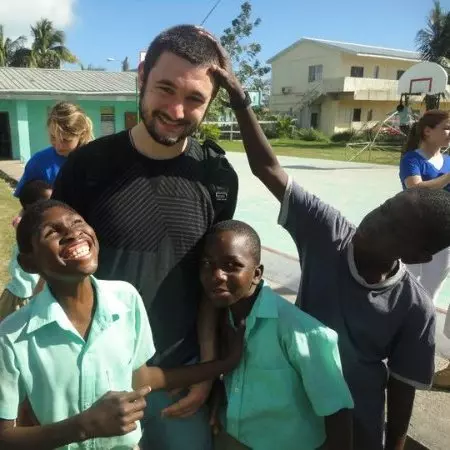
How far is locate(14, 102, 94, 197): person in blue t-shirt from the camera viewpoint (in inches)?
135

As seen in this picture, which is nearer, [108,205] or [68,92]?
[108,205]

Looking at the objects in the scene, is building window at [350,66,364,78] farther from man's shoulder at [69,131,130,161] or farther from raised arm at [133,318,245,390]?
raised arm at [133,318,245,390]

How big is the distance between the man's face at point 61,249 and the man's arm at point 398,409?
1.11 meters

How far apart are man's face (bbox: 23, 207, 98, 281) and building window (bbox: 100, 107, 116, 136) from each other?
53.0 ft

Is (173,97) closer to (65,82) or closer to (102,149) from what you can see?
(102,149)

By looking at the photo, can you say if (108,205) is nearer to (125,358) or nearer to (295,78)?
(125,358)

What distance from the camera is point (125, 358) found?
1453 millimetres

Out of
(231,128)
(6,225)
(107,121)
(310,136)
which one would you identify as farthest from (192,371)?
(310,136)

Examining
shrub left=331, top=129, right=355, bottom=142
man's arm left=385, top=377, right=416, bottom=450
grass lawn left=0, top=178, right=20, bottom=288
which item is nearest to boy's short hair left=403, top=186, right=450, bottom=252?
man's arm left=385, top=377, right=416, bottom=450

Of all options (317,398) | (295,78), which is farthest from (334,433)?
(295,78)

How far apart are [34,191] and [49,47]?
40.5 metres

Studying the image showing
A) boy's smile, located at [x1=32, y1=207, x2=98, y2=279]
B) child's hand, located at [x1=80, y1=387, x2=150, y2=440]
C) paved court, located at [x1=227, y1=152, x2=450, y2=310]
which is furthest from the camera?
paved court, located at [x1=227, y1=152, x2=450, y2=310]

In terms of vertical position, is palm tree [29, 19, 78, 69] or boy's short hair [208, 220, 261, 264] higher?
palm tree [29, 19, 78, 69]

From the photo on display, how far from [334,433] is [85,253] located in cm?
97
